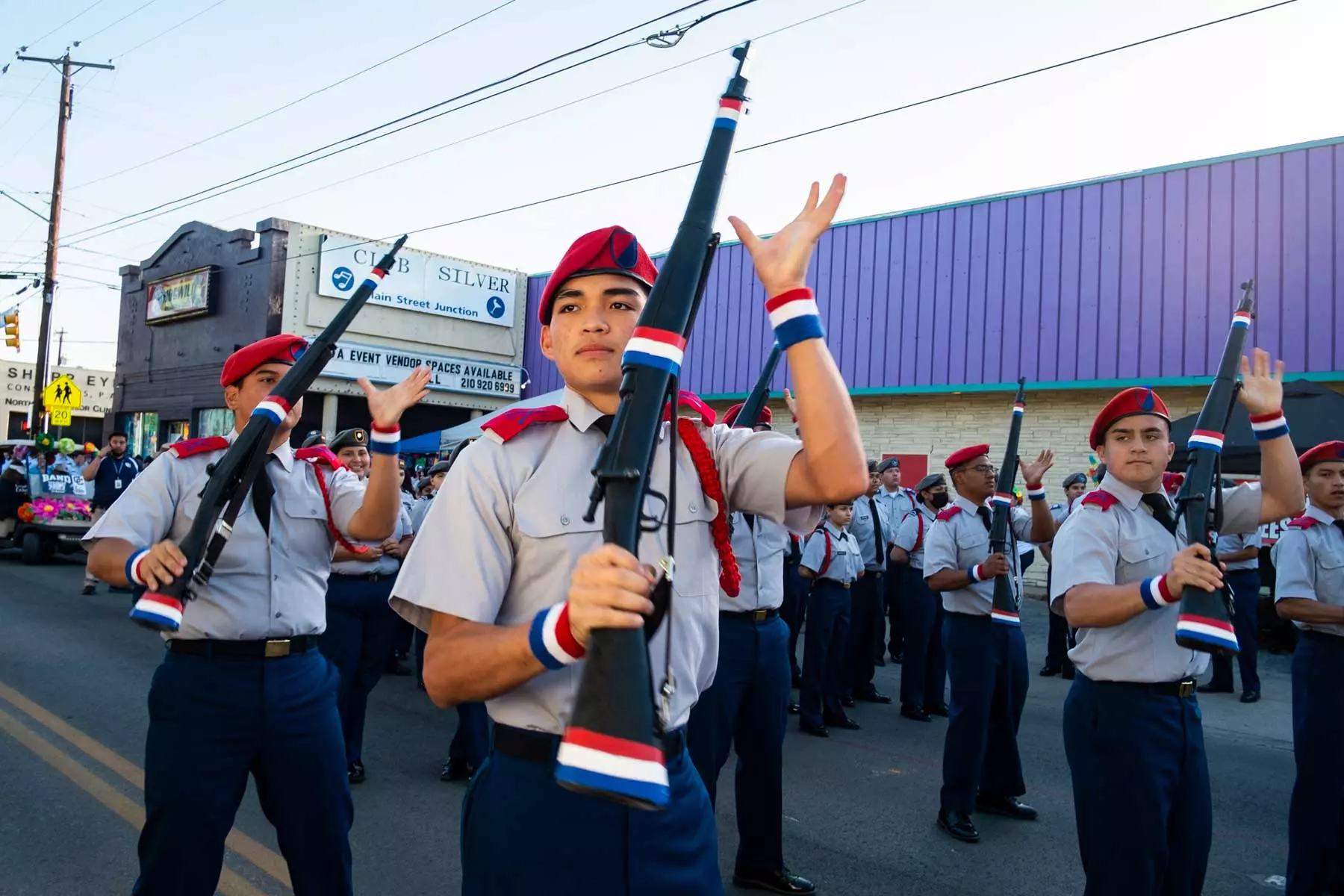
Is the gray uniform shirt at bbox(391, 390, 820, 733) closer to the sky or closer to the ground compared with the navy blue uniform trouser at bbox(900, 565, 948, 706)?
closer to the sky

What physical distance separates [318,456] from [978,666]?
395cm

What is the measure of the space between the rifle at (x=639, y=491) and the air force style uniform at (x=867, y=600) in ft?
25.4

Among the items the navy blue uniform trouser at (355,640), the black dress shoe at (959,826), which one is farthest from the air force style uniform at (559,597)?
the navy blue uniform trouser at (355,640)

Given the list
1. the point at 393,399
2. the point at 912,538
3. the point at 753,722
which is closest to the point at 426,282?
the point at 912,538

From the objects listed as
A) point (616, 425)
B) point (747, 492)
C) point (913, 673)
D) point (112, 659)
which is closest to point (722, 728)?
point (747, 492)

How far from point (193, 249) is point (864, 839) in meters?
27.8

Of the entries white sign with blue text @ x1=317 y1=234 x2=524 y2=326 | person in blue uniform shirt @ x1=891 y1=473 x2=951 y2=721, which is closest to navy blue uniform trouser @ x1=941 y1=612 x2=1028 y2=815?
person in blue uniform shirt @ x1=891 y1=473 x2=951 y2=721

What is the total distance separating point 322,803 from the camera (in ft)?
10.6

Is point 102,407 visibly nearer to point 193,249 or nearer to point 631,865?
point 193,249

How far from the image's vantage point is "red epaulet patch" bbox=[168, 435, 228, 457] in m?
3.61

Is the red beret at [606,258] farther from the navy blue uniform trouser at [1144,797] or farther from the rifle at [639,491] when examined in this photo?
the navy blue uniform trouser at [1144,797]

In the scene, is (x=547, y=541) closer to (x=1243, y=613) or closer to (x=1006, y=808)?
(x=1006, y=808)

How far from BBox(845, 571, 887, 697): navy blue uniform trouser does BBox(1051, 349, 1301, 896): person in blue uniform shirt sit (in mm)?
5426

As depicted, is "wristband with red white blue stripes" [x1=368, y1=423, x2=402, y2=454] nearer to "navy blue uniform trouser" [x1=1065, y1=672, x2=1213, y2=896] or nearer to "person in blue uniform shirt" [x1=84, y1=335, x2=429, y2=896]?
"person in blue uniform shirt" [x1=84, y1=335, x2=429, y2=896]
